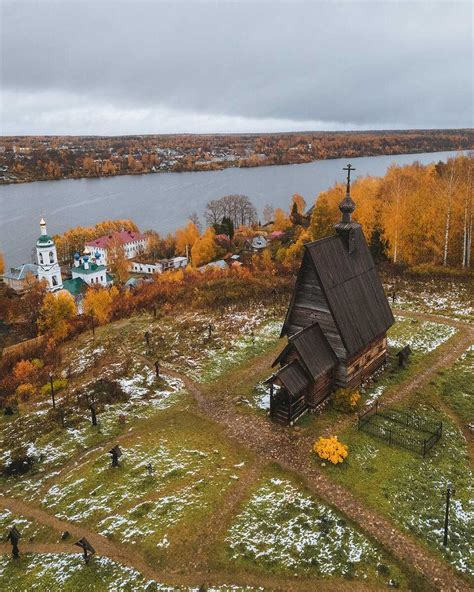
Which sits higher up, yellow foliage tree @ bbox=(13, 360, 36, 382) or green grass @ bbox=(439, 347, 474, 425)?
green grass @ bbox=(439, 347, 474, 425)

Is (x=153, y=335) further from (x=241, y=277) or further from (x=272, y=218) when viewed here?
(x=272, y=218)

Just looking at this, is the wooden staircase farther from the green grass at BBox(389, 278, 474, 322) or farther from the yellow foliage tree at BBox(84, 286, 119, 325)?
the yellow foliage tree at BBox(84, 286, 119, 325)

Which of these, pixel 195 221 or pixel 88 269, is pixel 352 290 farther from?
pixel 195 221

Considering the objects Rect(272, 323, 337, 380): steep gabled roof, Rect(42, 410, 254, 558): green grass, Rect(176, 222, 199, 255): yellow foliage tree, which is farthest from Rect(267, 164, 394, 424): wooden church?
Rect(176, 222, 199, 255): yellow foliage tree

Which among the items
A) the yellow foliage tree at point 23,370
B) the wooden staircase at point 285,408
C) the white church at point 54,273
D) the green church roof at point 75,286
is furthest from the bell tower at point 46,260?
Answer: the wooden staircase at point 285,408

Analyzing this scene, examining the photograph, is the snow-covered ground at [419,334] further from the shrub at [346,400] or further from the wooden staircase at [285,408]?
the wooden staircase at [285,408]

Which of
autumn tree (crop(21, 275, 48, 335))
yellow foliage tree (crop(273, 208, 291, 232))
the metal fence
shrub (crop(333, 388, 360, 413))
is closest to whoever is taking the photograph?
the metal fence
